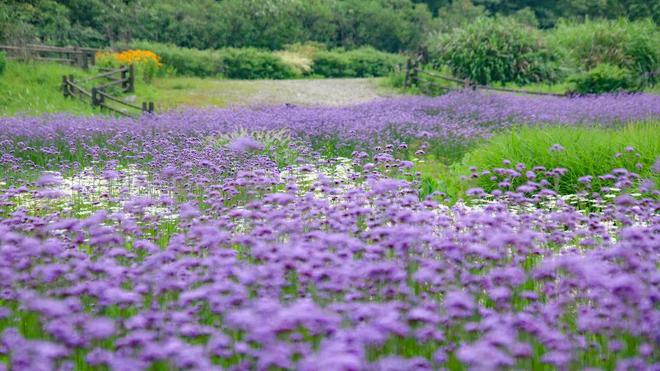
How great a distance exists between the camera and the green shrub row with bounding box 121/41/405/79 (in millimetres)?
26266

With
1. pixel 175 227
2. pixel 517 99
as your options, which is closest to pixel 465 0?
pixel 517 99

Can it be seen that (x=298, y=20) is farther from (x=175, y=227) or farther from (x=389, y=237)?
(x=389, y=237)

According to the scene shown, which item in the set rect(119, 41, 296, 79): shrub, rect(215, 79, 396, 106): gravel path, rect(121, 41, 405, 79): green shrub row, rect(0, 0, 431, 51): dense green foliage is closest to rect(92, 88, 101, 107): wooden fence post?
rect(215, 79, 396, 106): gravel path

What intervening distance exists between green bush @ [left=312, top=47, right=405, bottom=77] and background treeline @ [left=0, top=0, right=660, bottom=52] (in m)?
3.52

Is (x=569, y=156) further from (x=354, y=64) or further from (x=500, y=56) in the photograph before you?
(x=354, y=64)

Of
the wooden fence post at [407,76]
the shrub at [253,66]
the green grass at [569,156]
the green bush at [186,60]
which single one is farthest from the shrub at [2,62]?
the green grass at [569,156]

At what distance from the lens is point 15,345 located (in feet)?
8.20

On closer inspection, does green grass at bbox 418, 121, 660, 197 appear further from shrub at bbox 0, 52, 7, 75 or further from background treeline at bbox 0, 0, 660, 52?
background treeline at bbox 0, 0, 660, 52

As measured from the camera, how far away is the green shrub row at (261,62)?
26.3m

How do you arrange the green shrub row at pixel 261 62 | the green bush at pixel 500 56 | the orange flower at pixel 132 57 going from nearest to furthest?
the orange flower at pixel 132 57 < the green bush at pixel 500 56 < the green shrub row at pixel 261 62

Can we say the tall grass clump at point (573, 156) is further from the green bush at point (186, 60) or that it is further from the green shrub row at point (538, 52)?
the green bush at point (186, 60)

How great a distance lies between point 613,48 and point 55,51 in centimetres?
1730

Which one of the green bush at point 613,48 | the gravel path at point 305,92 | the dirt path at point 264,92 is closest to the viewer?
the dirt path at point 264,92

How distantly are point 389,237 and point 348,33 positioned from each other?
121 feet
